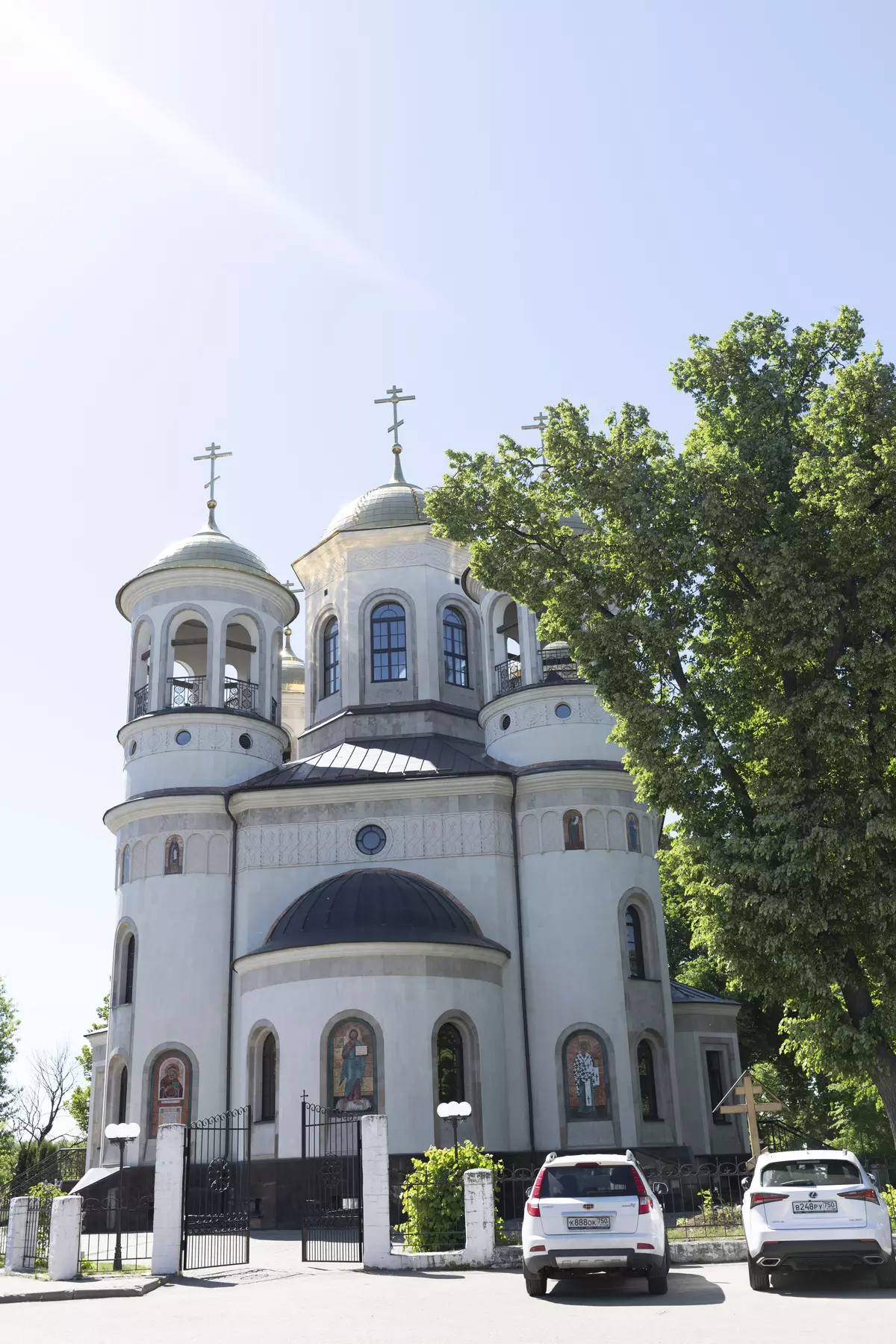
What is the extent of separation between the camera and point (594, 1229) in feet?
37.3

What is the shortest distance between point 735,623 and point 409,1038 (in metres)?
10.6

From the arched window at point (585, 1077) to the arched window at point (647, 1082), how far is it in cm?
92

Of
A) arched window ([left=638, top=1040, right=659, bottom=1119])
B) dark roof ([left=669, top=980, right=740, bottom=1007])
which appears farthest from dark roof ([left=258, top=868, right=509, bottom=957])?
dark roof ([left=669, top=980, right=740, bottom=1007])

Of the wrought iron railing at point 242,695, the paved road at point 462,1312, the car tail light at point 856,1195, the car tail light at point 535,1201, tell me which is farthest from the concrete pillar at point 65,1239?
the wrought iron railing at point 242,695

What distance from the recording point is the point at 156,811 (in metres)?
26.4

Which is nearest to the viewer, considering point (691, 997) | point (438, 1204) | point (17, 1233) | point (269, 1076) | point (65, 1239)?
point (65, 1239)

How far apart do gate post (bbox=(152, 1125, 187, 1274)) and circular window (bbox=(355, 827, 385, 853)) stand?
36.4 feet

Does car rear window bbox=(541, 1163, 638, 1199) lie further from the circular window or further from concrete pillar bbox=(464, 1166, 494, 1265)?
the circular window

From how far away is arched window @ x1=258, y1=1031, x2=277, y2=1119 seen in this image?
75.8 ft

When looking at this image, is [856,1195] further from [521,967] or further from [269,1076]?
[269,1076]

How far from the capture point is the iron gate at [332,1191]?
15.7m

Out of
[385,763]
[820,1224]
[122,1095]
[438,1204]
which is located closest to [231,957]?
[122,1095]

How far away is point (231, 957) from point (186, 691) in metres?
6.49

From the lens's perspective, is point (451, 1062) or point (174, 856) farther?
point (174, 856)
